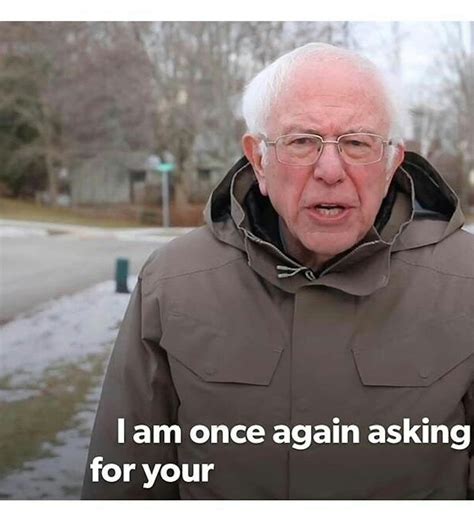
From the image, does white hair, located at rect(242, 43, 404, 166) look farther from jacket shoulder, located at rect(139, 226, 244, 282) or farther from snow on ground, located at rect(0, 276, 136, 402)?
snow on ground, located at rect(0, 276, 136, 402)

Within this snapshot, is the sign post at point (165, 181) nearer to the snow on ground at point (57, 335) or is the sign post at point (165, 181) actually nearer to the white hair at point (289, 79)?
the snow on ground at point (57, 335)

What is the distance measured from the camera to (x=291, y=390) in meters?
1.17

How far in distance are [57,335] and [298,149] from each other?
754 millimetres

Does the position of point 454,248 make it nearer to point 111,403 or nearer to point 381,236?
point 381,236

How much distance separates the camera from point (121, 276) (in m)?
1.51

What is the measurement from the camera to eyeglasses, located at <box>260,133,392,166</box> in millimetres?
1077

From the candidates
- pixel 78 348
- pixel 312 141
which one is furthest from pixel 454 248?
pixel 78 348

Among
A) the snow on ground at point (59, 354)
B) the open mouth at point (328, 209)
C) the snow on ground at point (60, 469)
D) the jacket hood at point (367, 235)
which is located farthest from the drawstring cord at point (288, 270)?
the snow on ground at point (60, 469)

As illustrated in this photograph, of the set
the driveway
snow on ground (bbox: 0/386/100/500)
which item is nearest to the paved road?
the driveway

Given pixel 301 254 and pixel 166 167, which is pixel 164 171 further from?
pixel 301 254
